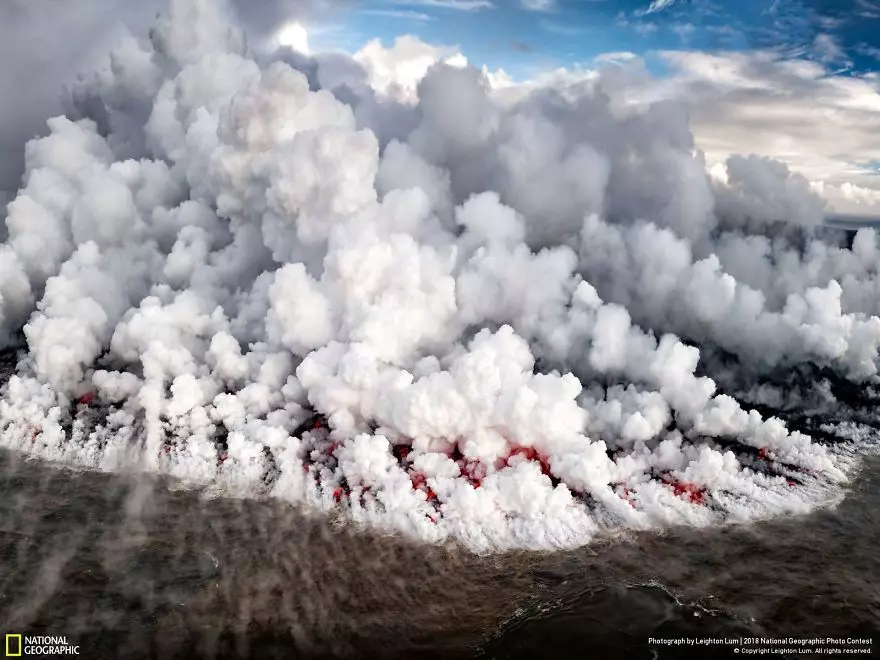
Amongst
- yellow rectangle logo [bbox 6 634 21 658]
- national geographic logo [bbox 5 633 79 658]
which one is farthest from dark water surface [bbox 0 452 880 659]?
yellow rectangle logo [bbox 6 634 21 658]

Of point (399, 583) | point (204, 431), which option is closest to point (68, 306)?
point (204, 431)

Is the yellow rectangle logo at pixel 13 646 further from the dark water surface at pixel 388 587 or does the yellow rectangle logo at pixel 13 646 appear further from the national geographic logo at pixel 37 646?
the dark water surface at pixel 388 587

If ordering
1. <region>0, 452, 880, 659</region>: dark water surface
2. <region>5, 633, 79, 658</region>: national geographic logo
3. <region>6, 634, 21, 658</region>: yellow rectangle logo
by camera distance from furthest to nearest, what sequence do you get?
<region>0, 452, 880, 659</region>: dark water surface → <region>5, 633, 79, 658</region>: national geographic logo → <region>6, 634, 21, 658</region>: yellow rectangle logo

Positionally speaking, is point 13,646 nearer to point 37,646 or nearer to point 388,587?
point 37,646

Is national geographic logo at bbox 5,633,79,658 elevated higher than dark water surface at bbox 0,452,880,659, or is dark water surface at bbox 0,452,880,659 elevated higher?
dark water surface at bbox 0,452,880,659

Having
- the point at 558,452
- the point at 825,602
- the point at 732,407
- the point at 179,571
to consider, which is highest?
the point at 732,407

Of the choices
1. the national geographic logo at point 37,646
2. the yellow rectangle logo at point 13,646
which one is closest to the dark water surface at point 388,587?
the national geographic logo at point 37,646

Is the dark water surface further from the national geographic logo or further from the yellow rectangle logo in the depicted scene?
the yellow rectangle logo

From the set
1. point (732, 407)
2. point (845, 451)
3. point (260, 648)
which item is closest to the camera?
point (260, 648)

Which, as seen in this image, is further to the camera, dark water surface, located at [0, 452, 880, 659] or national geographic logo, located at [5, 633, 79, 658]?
dark water surface, located at [0, 452, 880, 659]

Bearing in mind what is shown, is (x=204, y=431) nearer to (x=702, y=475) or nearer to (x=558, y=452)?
(x=558, y=452)
